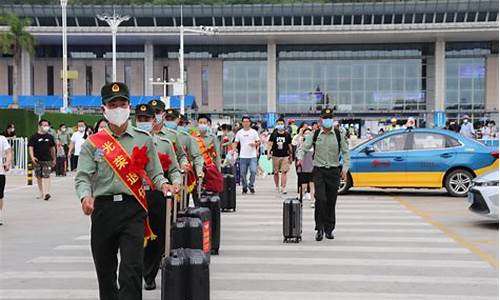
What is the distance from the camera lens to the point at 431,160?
55.0 feet

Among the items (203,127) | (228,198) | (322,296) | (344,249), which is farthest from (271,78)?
(322,296)

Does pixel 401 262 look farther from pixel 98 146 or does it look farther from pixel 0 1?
pixel 0 1

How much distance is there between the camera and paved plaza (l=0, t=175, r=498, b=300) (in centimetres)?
736

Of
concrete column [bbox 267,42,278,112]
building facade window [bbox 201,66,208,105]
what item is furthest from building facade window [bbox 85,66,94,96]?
concrete column [bbox 267,42,278,112]

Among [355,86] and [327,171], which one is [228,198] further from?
[355,86]

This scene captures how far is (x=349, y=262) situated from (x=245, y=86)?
220 ft

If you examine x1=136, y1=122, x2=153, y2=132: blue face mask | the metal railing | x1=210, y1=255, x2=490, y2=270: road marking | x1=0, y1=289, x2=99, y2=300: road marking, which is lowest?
x1=0, y1=289, x2=99, y2=300: road marking

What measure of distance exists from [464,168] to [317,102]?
57493 mm

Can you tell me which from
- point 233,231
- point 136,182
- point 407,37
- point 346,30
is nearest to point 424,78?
point 407,37

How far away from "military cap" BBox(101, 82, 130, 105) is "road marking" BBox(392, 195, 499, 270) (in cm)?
521

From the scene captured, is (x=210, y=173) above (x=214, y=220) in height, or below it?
above

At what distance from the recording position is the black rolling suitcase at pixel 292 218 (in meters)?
10.3

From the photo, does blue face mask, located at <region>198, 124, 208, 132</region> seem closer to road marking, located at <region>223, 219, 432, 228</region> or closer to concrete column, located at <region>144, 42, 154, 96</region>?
road marking, located at <region>223, 219, 432, 228</region>

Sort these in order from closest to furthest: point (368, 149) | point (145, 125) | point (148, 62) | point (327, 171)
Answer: point (145, 125) → point (327, 171) → point (368, 149) → point (148, 62)
